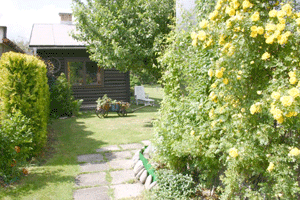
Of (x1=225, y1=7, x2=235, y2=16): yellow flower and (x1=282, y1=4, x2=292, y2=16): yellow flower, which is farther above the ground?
(x1=225, y1=7, x2=235, y2=16): yellow flower

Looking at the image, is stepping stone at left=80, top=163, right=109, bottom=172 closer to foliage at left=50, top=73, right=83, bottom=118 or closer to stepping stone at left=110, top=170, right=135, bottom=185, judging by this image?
stepping stone at left=110, top=170, right=135, bottom=185

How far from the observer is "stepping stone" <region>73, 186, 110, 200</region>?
3.64 meters

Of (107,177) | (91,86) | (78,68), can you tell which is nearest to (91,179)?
(107,177)

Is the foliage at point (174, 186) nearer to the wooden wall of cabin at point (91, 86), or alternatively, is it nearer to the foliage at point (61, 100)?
the foliage at point (61, 100)

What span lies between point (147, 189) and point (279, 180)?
6.62 feet

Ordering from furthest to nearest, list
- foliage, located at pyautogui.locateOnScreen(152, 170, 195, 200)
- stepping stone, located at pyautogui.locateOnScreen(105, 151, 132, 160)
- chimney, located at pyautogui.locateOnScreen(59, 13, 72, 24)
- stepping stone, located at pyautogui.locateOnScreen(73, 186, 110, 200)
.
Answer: chimney, located at pyautogui.locateOnScreen(59, 13, 72, 24)
stepping stone, located at pyautogui.locateOnScreen(105, 151, 132, 160)
stepping stone, located at pyautogui.locateOnScreen(73, 186, 110, 200)
foliage, located at pyautogui.locateOnScreen(152, 170, 195, 200)

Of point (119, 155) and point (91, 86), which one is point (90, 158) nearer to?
point (119, 155)

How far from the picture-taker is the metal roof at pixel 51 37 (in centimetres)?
1232

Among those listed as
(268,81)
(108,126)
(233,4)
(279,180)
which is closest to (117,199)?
(279,180)

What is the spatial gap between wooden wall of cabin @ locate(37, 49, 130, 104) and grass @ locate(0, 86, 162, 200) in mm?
3272

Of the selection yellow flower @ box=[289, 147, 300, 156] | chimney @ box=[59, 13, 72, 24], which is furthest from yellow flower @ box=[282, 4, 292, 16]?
chimney @ box=[59, 13, 72, 24]

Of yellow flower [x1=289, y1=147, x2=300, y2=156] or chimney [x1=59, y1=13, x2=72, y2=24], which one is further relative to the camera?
chimney [x1=59, y1=13, x2=72, y2=24]

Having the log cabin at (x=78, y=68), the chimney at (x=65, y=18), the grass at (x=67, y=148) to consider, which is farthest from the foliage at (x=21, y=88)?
the chimney at (x=65, y=18)

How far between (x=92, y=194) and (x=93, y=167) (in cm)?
109
